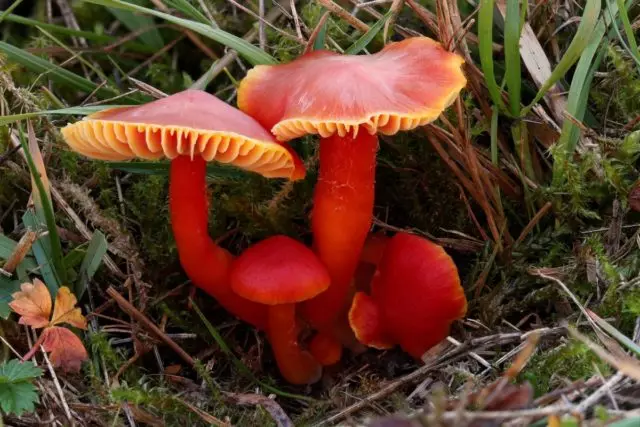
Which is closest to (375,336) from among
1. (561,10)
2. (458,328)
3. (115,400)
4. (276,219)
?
(458,328)

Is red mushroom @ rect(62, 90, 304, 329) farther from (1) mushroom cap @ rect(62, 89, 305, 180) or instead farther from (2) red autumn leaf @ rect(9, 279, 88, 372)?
(2) red autumn leaf @ rect(9, 279, 88, 372)

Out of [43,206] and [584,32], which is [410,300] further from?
[43,206]

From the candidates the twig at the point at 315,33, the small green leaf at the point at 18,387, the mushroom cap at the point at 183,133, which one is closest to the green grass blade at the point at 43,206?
the mushroom cap at the point at 183,133

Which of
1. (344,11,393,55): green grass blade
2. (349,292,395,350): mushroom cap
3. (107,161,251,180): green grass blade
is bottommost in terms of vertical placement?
(349,292,395,350): mushroom cap

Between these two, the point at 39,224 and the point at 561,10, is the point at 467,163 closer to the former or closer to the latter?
the point at 561,10

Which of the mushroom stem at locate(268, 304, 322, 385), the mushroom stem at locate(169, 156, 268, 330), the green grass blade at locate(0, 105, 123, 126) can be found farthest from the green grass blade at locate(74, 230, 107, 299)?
the mushroom stem at locate(268, 304, 322, 385)

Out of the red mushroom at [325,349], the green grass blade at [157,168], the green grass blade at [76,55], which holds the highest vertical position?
the green grass blade at [76,55]

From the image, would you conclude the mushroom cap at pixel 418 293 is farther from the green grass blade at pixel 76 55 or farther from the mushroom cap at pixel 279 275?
the green grass blade at pixel 76 55
